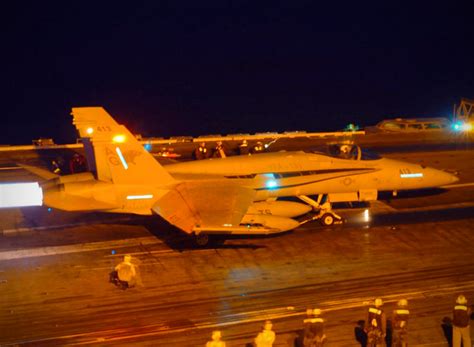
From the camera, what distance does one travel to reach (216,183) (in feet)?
71.9

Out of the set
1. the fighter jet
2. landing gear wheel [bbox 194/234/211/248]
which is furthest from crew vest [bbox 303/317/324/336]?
landing gear wheel [bbox 194/234/211/248]

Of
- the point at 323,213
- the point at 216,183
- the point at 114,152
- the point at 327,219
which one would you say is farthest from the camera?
the point at 323,213

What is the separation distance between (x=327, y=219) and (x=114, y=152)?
8.09m

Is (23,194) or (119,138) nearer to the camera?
(119,138)

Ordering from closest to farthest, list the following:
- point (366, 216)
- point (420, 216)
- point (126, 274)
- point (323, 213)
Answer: point (126, 274) → point (323, 213) → point (420, 216) → point (366, 216)

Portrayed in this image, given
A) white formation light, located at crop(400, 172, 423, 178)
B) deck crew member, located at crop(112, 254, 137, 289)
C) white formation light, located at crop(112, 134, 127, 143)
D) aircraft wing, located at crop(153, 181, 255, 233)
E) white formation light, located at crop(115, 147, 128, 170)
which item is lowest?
deck crew member, located at crop(112, 254, 137, 289)

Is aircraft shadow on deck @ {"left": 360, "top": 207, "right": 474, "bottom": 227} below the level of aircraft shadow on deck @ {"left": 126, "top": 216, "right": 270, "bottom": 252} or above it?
above

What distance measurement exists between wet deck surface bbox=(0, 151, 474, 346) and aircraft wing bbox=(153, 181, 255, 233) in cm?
133

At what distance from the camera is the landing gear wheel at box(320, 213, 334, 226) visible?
22625 mm

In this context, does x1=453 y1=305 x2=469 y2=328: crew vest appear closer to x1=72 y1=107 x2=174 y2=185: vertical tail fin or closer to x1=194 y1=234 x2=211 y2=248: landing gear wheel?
x1=194 y1=234 x2=211 y2=248: landing gear wheel

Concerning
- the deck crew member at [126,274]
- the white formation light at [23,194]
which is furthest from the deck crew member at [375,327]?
the white formation light at [23,194]

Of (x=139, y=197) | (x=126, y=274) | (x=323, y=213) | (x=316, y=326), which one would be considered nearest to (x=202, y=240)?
(x=139, y=197)

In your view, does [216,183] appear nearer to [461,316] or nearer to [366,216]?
[366,216]

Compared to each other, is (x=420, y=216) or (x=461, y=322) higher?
(x=420, y=216)
